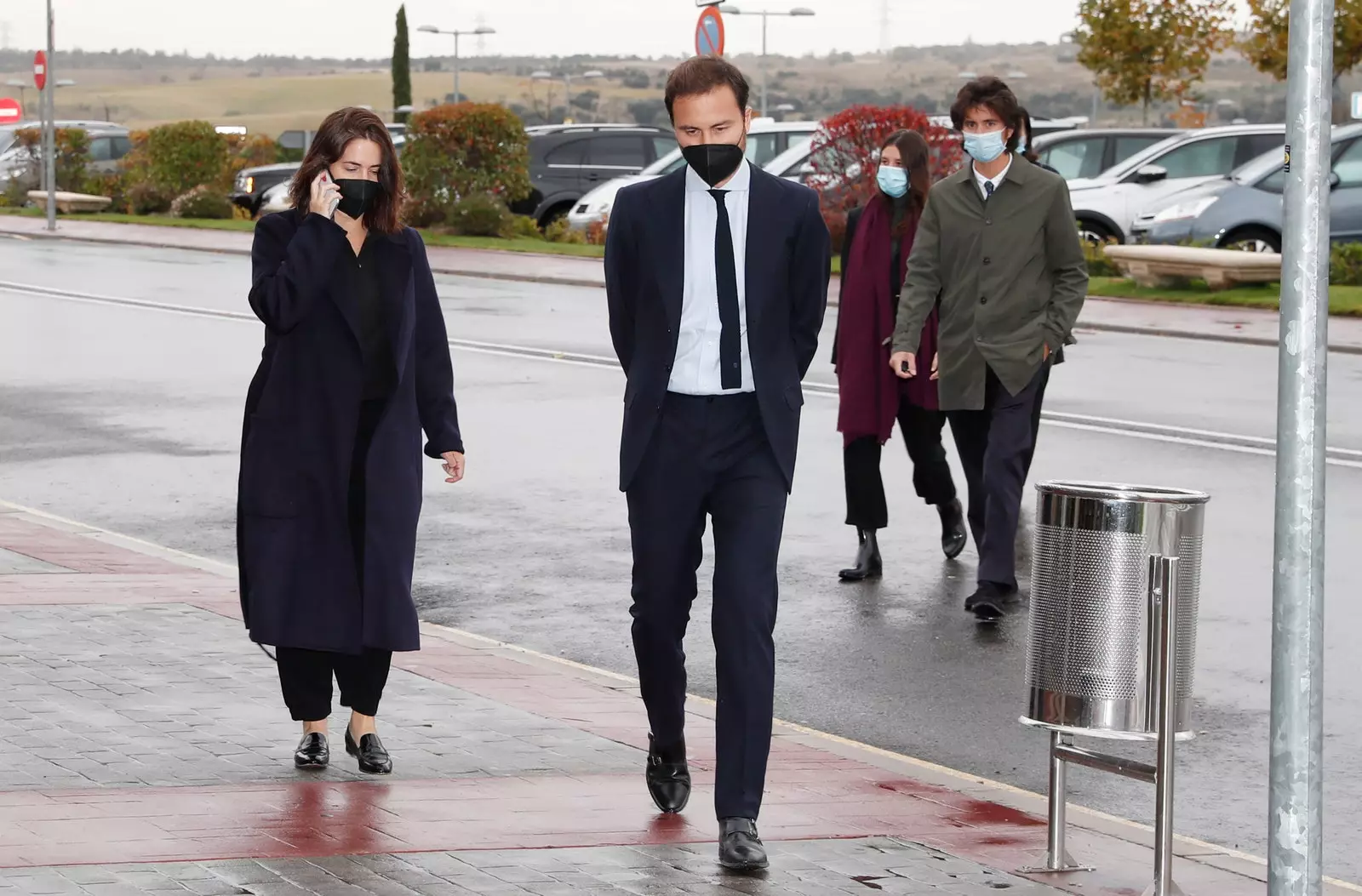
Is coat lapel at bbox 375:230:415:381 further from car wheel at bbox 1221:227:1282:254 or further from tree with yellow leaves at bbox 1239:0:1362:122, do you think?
tree with yellow leaves at bbox 1239:0:1362:122

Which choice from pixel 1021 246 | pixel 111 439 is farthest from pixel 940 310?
pixel 111 439

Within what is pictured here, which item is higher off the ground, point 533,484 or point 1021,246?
point 1021,246

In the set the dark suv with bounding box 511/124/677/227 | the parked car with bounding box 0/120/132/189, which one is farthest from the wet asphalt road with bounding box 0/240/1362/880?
the parked car with bounding box 0/120/132/189

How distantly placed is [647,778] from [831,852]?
0.63 m

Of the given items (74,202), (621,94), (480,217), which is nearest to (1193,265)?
(480,217)

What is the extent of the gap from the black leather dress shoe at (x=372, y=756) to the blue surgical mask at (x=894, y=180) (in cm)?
398

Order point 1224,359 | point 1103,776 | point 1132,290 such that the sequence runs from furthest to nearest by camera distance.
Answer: point 1132,290
point 1224,359
point 1103,776

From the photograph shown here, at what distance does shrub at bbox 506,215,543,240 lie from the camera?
109 ft

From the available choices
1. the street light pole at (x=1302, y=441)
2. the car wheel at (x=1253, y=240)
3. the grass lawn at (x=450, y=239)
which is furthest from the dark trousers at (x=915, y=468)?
the grass lawn at (x=450, y=239)

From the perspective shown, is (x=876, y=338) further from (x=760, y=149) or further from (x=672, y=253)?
(x=760, y=149)

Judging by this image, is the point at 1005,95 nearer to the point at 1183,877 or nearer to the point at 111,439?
the point at 1183,877

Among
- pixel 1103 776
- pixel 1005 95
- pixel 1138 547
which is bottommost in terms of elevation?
pixel 1103 776

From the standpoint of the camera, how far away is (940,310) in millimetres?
8773

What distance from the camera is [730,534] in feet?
18.3
